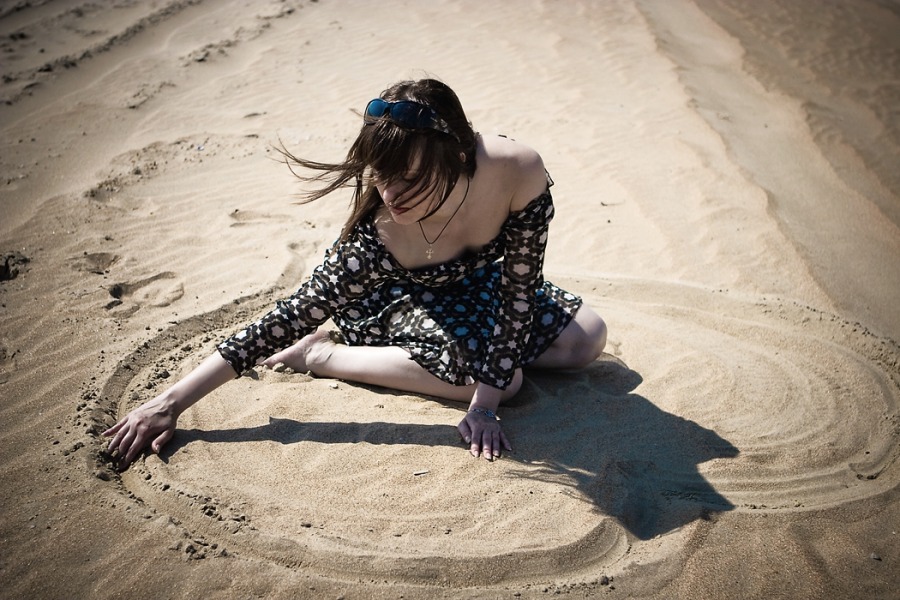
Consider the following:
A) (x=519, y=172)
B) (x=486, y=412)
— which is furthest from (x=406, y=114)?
(x=486, y=412)

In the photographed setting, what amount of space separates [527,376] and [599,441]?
19.8 inches

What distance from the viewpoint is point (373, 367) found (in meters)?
2.93

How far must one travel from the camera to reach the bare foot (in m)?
3.07

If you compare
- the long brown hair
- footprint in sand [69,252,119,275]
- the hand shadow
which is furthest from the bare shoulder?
footprint in sand [69,252,119,275]

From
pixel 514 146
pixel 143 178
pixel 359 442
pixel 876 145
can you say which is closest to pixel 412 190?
pixel 514 146

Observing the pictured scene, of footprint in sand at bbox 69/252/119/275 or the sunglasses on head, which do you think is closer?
the sunglasses on head

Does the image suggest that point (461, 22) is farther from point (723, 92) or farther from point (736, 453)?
point (736, 453)

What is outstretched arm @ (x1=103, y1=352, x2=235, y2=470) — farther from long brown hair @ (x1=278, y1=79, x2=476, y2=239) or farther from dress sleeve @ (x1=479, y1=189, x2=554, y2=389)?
dress sleeve @ (x1=479, y1=189, x2=554, y2=389)

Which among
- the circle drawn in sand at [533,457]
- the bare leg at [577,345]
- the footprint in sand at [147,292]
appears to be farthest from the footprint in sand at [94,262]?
the bare leg at [577,345]

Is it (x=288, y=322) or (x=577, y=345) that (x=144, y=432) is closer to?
(x=288, y=322)

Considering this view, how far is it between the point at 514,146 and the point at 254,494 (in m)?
1.52

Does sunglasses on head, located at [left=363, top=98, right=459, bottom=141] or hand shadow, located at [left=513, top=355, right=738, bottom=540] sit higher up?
sunglasses on head, located at [left=363, top=98, right=459, bottom=141]

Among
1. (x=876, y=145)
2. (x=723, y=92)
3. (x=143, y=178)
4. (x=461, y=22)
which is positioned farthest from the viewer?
(x=461, y=22)

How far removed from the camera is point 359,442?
2676mm
